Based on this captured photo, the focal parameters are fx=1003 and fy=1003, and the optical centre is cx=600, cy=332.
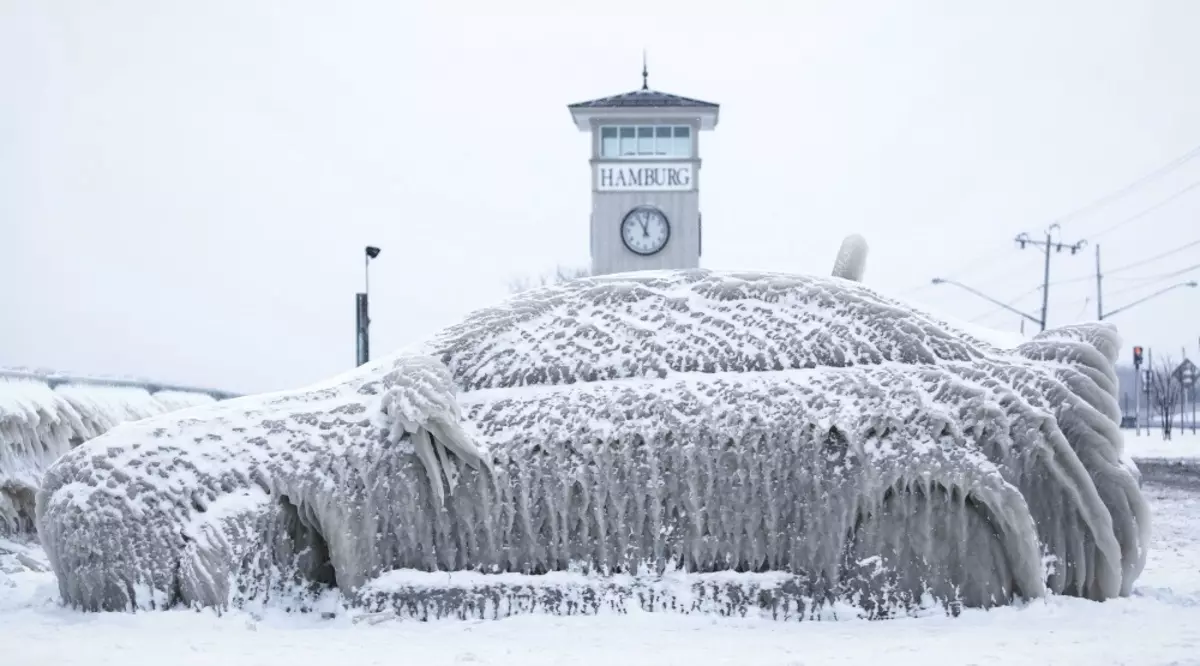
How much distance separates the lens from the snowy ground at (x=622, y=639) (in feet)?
11.0

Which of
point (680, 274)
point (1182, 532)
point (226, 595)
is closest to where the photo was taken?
point (226, 595)

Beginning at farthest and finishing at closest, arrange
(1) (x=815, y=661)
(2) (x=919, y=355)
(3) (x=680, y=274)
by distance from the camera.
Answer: (3) (x=680, y=274) → (2) (x=919, y=355) → (1) (x=815, y=661)

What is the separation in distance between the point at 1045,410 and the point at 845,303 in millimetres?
934

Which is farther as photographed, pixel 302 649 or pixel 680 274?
pixel 680 274

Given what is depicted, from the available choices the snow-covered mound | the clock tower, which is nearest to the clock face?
the clock tower

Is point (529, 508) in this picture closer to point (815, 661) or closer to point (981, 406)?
point (815, 661)

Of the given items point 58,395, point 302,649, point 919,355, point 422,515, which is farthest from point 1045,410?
point 58,395

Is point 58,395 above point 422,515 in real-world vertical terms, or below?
above

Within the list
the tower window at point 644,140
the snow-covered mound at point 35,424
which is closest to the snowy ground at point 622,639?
the snow-covered mound at point 35,424

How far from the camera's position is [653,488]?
406 cm

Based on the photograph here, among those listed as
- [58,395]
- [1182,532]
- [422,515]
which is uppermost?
[58,395]

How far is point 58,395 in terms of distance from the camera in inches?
273

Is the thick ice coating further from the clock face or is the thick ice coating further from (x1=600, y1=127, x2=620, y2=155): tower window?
(x1=600, y1=127, x2=620, y2=155): tower window

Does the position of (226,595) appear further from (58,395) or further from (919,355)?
(58,395)
